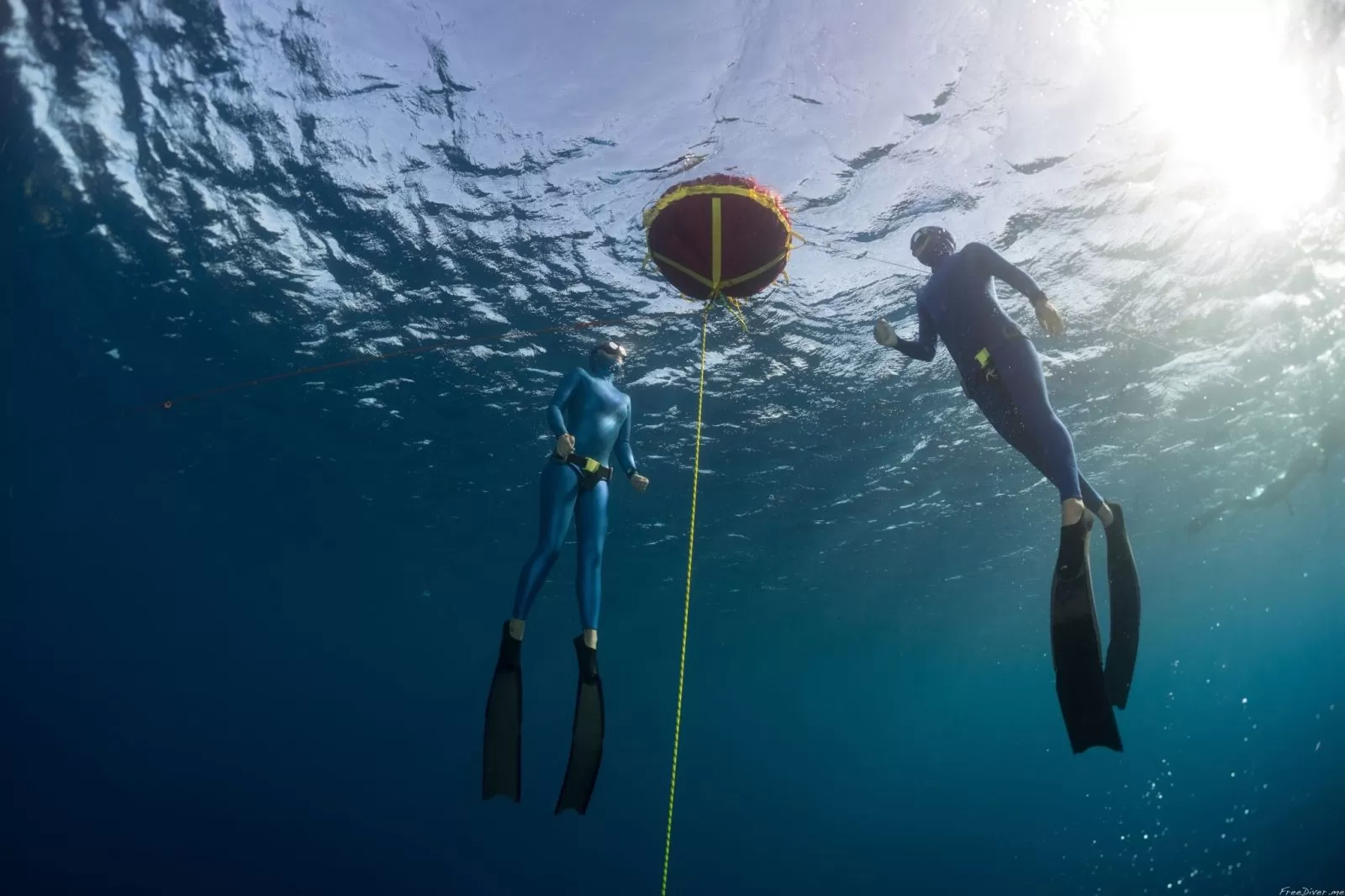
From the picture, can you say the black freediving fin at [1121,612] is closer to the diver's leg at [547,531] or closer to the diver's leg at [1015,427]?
the diver's leg at [1015,427]

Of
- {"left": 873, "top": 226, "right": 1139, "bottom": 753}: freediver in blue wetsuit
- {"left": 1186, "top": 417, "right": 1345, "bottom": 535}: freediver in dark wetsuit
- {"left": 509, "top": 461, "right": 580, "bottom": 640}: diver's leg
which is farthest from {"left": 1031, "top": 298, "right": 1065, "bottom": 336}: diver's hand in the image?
{"left": 1186, "top": 417, "right": 1345, "bottom": 535}: freediver in dark wetsuit

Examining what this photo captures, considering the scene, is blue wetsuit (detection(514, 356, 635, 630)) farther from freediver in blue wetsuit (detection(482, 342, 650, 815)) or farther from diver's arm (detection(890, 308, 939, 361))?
diver's arm (detection(890, 308, 939, 361))

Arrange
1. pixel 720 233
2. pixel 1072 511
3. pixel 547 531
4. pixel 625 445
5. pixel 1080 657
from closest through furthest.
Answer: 1. pixel 1080 657
2. pixel 1072 511
3. pixel 720 233
4. pixel 547 531
5. pixel 625 445

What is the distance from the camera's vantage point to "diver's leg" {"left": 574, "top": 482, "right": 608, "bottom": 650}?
18.0ft

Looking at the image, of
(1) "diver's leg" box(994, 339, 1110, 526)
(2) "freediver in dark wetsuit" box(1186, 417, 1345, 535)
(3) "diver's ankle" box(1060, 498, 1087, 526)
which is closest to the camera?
(3) "diver's ankle" box(1060, 498, 1087, 526)

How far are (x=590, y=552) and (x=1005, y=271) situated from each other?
4.11 meters

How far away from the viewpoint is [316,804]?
6531 centimetres

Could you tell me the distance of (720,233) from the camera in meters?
4.85

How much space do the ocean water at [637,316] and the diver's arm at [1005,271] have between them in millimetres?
3811

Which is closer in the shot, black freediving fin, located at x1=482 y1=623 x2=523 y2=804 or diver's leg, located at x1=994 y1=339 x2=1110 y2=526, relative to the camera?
diver's leg, located at x1=994 y1=339 x2=1110 y2=526

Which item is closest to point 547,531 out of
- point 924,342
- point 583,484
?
point 583,484

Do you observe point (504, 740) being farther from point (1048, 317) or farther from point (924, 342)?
point (1048, 317)

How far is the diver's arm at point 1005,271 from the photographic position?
500 centimetres

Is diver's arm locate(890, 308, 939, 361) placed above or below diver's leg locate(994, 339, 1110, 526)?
above
